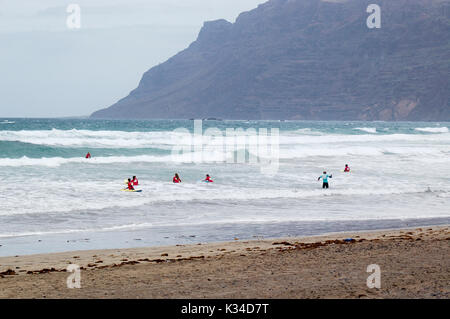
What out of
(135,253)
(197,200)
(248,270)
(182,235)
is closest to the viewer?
(248,270)

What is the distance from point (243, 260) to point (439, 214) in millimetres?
9414

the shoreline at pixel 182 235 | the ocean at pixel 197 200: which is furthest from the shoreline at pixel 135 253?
the ocean at pixel 197 200

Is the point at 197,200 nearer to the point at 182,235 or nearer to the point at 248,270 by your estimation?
the point at 182,235

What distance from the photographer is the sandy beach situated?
23.8 ft

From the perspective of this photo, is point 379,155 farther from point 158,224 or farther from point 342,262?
point 342,262

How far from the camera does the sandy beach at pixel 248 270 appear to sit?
726 centimetres

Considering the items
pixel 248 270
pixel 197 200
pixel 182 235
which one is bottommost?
Result: pixel 182 235

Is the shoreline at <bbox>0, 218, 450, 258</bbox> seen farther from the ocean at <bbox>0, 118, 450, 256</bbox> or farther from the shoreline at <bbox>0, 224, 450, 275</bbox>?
the shoreline at <bbox>0, 224, 450, 275</bbox>

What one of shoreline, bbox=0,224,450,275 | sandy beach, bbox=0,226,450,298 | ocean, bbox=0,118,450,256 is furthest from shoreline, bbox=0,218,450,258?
sandy beach, bbox=0,226,450,298

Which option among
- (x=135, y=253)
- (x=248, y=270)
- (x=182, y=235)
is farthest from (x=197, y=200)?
(x=248, y=270)

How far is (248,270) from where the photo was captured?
8.72 meters

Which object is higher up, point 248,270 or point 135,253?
point 248,270

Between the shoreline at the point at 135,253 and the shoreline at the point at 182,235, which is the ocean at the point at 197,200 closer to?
the shoreline at the point at 182,235

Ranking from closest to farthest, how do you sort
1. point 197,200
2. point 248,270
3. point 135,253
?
point 248,270 → point 135,253 → point 197,200
